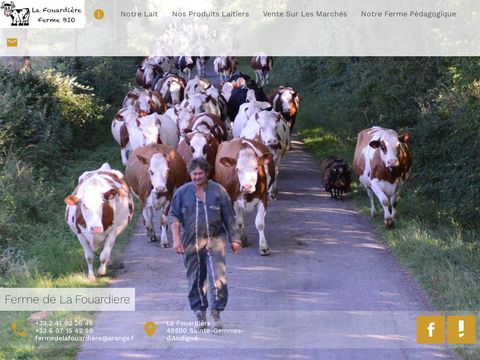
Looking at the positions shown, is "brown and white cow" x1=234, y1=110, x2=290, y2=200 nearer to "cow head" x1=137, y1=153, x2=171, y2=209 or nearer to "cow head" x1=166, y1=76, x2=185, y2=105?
"cow head" x1=137, y1=153, x2=171, y2=209

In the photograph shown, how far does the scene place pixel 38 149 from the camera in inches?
582

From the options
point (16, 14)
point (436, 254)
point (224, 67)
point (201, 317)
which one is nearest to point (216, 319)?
point (201, 317)

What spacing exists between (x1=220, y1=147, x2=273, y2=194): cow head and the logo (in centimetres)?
286

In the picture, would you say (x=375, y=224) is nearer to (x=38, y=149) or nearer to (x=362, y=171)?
(x=362, y=171)

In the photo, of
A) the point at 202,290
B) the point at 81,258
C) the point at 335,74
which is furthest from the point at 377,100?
the point at 202,290

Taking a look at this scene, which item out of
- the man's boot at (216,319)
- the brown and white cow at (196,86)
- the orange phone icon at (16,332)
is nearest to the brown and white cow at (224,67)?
the brown and white cow at (196,86)

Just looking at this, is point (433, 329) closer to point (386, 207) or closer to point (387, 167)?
point (386, 207)

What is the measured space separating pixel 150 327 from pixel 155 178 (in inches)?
151

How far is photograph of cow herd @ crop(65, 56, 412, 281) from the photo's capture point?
9875mm

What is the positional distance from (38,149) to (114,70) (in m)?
10.1

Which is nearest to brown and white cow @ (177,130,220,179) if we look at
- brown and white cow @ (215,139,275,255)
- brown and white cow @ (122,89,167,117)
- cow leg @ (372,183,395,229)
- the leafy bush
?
brown and white cow @ (215,139,275,255)

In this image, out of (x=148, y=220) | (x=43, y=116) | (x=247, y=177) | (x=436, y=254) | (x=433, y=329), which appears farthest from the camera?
(x=43, y=116)

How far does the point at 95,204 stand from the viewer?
962cm

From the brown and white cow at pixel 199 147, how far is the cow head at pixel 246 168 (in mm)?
2043
